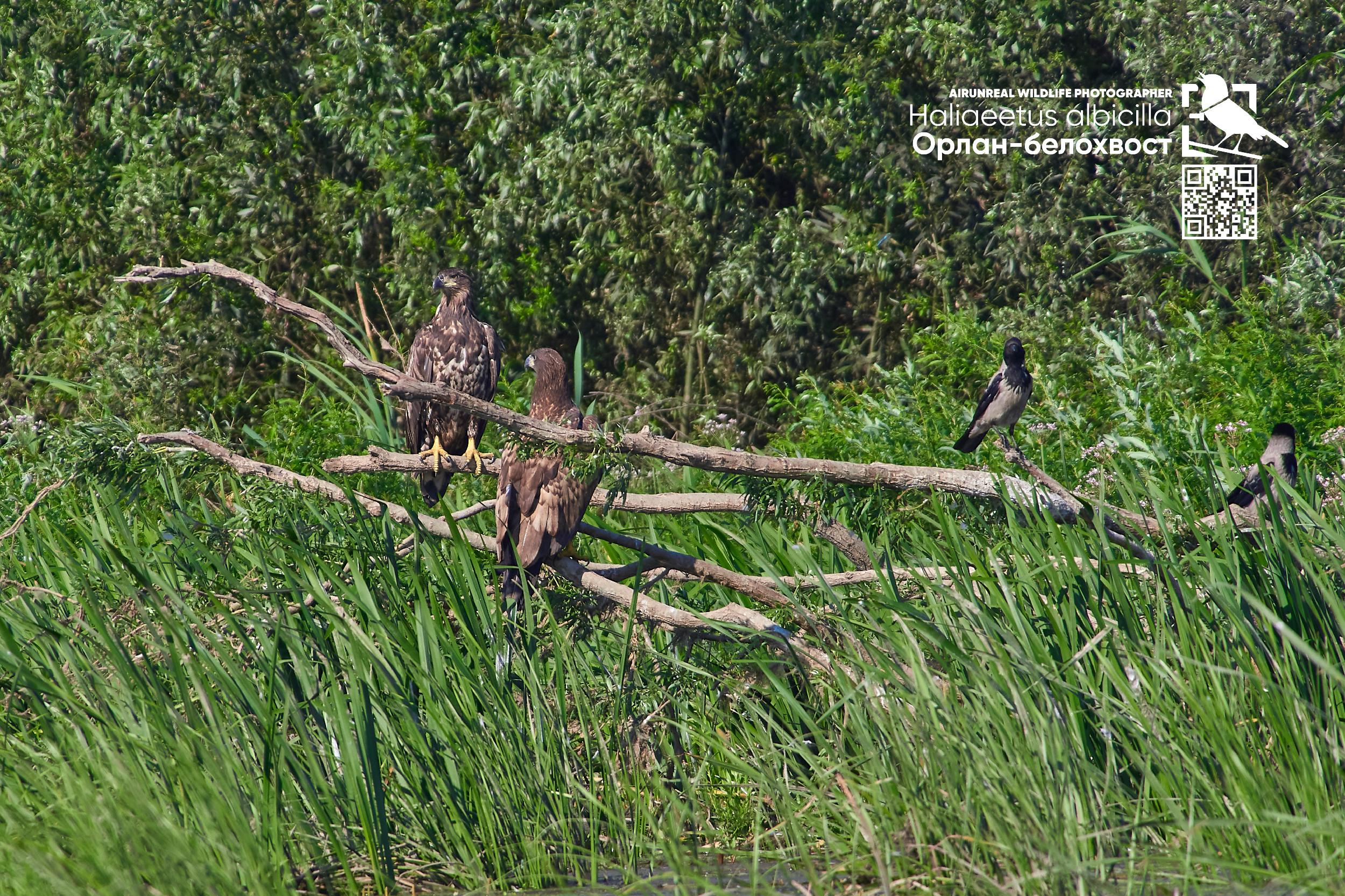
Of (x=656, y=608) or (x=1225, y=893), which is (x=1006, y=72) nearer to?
(x=656, y=608)

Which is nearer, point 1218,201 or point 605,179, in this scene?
point 1218,201

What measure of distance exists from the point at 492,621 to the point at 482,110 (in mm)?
5401

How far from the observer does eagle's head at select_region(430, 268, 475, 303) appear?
17.9 feet

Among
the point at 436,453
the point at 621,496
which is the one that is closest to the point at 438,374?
the point at 436,453

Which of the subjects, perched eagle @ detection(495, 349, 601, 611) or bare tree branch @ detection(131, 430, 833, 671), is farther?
perched eagle @ detection(495, 349, 601, 611)

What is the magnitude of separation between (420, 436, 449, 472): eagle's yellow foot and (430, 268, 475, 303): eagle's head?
64 cm

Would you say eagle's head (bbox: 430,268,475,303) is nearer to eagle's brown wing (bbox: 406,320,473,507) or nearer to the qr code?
eagle's brown wing (bbox: 406,320,473,507)

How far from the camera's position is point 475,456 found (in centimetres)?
423

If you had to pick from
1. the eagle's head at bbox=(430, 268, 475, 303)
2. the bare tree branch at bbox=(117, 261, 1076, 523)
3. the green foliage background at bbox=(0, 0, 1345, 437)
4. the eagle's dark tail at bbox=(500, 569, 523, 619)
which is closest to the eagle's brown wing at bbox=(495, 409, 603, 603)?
Result: the eagle's dark tail at bbox=(500, 569, 523, 619)

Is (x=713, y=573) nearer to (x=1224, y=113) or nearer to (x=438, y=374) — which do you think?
(x=438, y=374)

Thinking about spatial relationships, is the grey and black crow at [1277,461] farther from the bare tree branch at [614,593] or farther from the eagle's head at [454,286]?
the eagle's head at [454,286]

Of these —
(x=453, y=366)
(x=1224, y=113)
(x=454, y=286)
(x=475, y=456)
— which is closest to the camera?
(x=475, y=456)

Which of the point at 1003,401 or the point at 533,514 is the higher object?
the point at 1003,401

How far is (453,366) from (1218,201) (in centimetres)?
489
